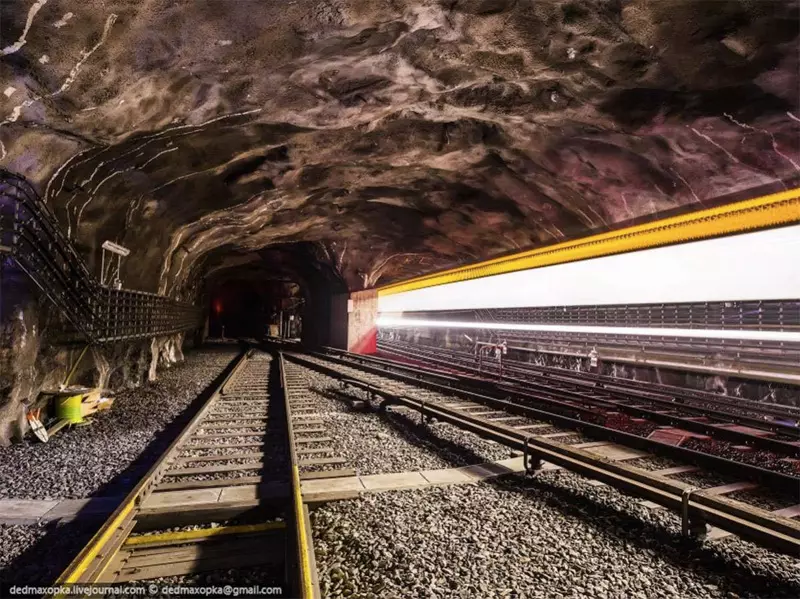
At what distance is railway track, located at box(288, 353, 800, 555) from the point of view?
297 centimetres

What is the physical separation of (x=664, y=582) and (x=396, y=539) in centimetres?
166

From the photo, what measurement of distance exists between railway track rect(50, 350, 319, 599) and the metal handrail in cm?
288

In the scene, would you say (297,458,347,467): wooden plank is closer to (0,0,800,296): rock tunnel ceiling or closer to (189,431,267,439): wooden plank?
(189,431,267,439): wooden plank

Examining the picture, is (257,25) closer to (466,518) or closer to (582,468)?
(466,518)

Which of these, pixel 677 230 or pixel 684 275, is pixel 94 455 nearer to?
pixel 677 230

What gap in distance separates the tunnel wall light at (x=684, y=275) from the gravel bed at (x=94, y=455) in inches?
309

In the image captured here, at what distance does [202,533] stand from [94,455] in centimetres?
278

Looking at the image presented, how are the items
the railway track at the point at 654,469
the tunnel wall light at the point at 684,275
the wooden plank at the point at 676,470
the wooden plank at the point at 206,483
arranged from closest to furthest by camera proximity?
the railway track at the point at 654,469, the wooden plank at the point at 206,483, the wooden plank at the point at 676,470, the tunnel wall light at the point at 684,275

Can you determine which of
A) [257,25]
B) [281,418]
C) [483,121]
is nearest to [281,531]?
[281,418]

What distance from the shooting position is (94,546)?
8.82ft

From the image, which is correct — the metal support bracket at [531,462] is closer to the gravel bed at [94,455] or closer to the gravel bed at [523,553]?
the gravel bed at [523,553]

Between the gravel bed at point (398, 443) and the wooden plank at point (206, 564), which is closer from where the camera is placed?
the wooden plank at point (206, 564)

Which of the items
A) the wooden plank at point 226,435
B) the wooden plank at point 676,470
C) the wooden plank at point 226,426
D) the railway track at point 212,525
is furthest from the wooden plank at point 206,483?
the wooden plank at point 676,470

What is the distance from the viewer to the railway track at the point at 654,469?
297 cm
